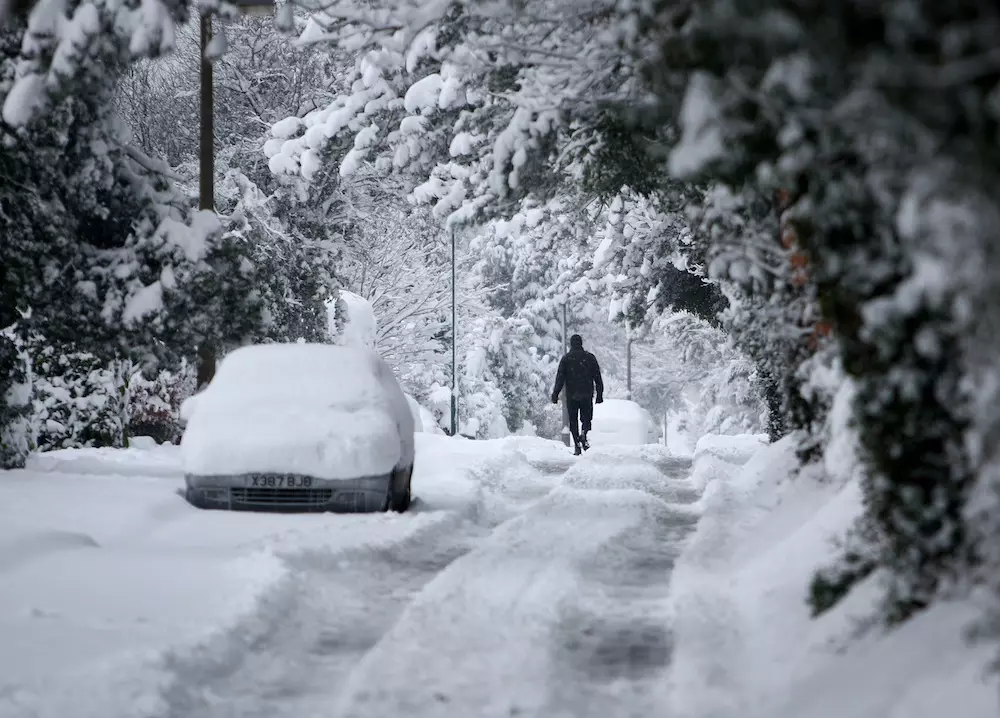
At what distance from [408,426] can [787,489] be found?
412 centimetres

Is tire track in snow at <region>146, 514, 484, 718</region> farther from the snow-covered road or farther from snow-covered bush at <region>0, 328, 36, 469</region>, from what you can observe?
snow-covered bush at <region>0, 328, 36, 469</region>

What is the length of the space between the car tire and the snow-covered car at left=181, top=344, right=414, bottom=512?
0.02 meters

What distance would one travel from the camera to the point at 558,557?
377 inches

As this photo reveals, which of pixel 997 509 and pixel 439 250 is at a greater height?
pixel 439 250


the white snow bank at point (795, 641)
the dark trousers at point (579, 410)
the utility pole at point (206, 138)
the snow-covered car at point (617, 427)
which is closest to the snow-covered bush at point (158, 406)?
the utility pole at point (206, 138)

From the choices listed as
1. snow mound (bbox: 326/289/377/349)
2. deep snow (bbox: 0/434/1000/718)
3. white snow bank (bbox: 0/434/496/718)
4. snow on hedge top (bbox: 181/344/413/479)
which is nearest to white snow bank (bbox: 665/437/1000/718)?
deep snow (bbox: 0/434/1000/718)

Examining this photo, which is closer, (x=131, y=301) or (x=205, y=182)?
(x=131, y=301)

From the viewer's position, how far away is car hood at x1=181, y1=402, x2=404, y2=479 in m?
11.6

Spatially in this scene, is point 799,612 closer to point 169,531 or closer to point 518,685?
point 518,685

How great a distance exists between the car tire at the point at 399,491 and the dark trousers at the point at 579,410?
958 cm

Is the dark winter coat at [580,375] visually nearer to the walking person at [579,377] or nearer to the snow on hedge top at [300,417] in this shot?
the walking person at [579,377]

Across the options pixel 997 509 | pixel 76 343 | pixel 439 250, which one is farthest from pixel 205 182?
pixel 439 250

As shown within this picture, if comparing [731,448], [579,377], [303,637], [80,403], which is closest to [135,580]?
[303,637]

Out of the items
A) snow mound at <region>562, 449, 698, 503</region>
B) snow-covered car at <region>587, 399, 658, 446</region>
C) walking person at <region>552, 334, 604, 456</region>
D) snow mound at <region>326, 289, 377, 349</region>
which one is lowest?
snow-covered car at <region>587, 399, 658, 446</region>
